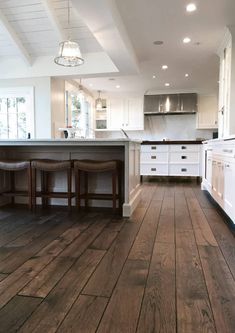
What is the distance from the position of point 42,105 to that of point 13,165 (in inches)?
90.0

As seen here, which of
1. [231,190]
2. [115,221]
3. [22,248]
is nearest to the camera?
[22,248]

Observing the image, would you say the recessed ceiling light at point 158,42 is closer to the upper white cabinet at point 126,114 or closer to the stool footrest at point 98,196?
the stool footrest at point 98,196

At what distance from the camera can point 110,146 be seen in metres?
3.39

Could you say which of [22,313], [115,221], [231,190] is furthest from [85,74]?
[22,313]

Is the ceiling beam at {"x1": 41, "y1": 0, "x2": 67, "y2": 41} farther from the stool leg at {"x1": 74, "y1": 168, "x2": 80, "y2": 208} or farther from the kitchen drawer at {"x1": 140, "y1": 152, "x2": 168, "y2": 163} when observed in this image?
the kitchen drawer at {"x1": 140, "y1": 152, "x2": 168, "y2": 163}

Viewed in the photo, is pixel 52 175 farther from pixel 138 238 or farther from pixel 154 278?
pixel 154 278

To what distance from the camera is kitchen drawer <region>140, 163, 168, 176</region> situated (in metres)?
6.31

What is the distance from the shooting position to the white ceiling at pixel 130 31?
3172mm

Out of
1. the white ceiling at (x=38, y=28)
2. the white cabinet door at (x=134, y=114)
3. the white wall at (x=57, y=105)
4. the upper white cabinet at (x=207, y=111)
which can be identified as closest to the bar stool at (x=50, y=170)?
the white wall at (x=57, y=105)

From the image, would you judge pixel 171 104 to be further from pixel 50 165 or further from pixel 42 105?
pixel 50 165

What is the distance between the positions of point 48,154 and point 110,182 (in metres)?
0.96

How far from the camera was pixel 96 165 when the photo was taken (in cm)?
316

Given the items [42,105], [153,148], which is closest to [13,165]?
[42,105]

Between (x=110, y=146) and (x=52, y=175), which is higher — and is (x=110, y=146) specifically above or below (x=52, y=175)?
above
